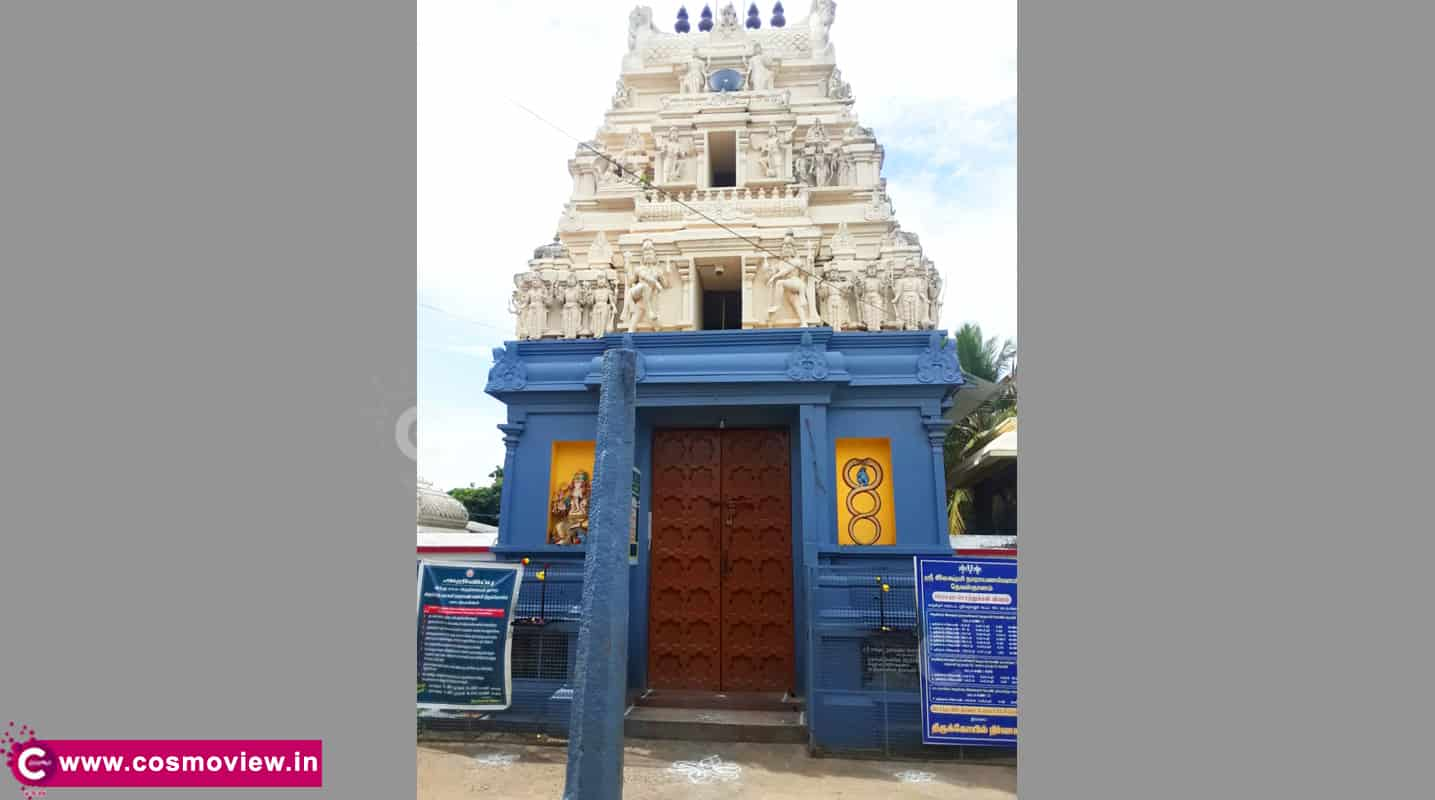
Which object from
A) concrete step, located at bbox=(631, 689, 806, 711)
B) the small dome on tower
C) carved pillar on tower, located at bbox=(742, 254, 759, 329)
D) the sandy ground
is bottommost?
the sandy ground

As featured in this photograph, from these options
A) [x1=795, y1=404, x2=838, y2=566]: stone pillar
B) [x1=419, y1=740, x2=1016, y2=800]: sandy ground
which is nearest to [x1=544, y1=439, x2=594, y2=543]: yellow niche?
[x1=795, y1=404, x2=838, y2=566]: stone pillar

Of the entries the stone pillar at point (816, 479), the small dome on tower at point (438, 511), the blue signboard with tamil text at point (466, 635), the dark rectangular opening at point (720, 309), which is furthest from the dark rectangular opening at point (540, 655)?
the small dome on tower at point (438, 511)

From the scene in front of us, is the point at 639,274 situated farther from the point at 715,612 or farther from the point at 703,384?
the point at 715,612

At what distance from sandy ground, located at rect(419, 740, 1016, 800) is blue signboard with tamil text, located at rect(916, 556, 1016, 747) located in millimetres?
372

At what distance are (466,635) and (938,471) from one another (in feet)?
18.0

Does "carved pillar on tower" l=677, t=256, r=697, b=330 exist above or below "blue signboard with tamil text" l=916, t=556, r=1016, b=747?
above

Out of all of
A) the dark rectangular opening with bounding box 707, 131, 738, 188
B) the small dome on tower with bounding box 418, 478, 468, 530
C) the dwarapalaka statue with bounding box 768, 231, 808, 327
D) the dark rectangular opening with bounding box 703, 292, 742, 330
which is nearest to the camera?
the dwarapalaka statue with bounding box 768, 231, 808, 327

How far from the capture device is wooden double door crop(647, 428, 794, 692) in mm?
8312

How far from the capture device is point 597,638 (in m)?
4.04

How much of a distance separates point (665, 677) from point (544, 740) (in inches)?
64.9

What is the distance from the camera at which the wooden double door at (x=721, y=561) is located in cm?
831

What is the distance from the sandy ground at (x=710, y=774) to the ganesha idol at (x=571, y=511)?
2.41m

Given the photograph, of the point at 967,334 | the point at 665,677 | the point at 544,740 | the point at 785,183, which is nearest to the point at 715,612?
the point at 665,677

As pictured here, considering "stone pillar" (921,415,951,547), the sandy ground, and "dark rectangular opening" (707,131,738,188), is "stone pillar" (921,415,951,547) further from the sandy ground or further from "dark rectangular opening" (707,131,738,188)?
"dark rectangular opening" (707,131,738,188)
